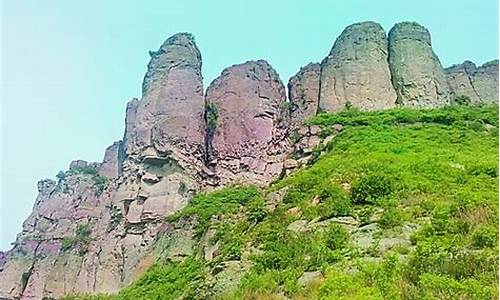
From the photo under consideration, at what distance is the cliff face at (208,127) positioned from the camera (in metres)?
30.6

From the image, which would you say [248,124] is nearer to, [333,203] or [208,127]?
[208,127]

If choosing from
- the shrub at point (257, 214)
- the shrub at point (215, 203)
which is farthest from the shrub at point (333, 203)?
the shrub at point (215, 203)

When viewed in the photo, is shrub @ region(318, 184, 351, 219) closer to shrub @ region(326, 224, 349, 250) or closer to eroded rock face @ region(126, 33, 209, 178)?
shrub @ region(326, 224, 349, 250)

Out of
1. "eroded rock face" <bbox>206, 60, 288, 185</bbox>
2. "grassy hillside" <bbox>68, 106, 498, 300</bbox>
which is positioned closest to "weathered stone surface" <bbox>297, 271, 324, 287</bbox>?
"grassy hillside" <bbox>68, 106, 498, 300</bbox>

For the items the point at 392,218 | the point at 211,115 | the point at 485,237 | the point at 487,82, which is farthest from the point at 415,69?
the point at 485,237

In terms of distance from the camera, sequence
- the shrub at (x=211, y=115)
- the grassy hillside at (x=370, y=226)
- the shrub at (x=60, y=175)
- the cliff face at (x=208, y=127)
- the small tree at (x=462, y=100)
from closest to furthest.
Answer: the grassy hillside at (x=370, y=226)
the cliff face at (x=208, y=127)
the shrub at (x=211, y=115)
the small tree at (x=462, y=100)
the shrub at (x=60, y=175)

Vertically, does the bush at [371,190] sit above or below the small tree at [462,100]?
below

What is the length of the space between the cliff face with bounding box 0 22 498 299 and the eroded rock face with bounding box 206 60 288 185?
0.17ft

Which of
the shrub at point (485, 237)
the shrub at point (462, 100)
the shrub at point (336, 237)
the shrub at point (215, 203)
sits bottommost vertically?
the shrub at point (485, 237)

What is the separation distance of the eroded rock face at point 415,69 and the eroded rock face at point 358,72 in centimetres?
52

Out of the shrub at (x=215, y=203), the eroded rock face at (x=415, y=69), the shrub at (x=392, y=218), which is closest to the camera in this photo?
the shrub at (x=392, y=218)

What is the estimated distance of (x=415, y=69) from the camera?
109 feet

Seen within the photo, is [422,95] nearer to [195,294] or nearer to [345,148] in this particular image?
[345,148]

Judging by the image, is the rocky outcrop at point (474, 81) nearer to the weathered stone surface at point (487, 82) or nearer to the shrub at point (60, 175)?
the weathered stone surface at point (487, 82)
